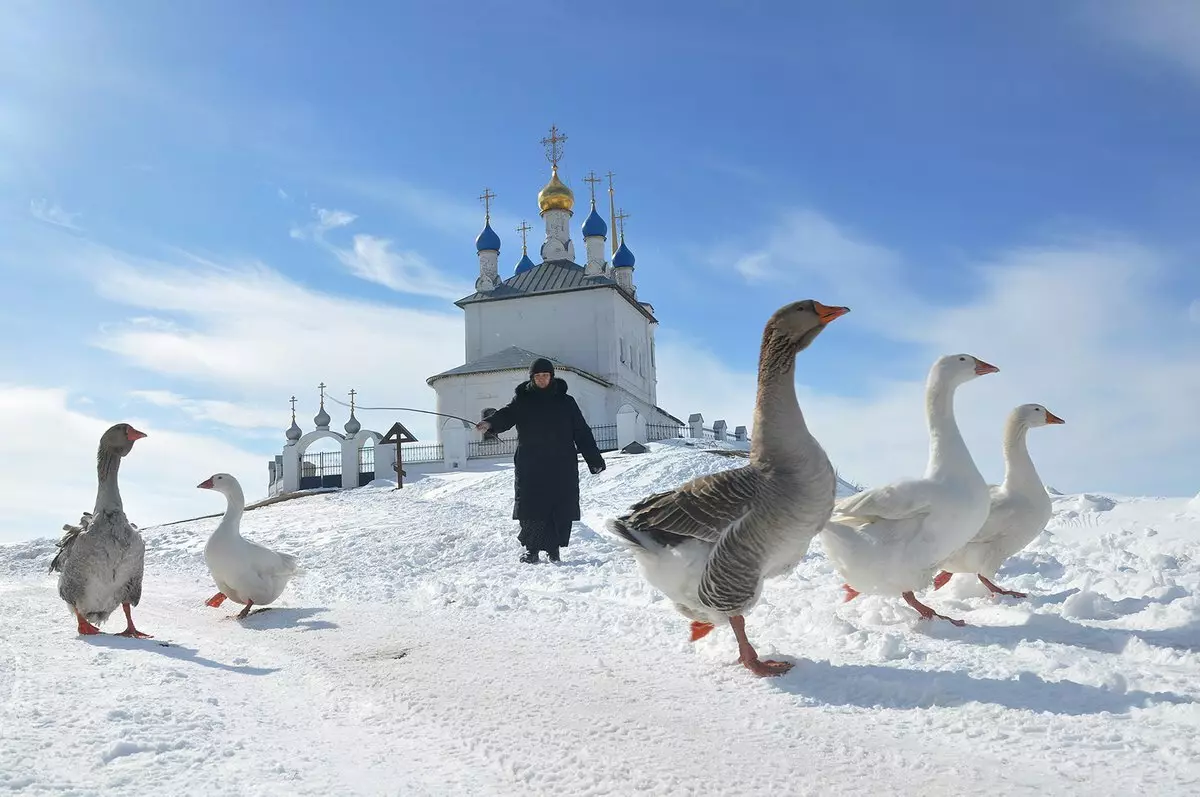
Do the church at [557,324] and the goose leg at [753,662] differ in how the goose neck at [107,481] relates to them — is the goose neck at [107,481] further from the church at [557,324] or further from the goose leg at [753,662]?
the church at [557,324]

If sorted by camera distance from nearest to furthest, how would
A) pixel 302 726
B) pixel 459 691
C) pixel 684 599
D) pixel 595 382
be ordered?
pixel 302 726, pixel 459 691, pixel 684 599, pixel 595 382

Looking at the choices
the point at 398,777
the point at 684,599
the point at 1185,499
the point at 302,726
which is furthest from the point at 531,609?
the point at 1185,499

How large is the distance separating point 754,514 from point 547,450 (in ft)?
16.9

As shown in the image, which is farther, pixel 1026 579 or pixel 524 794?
pixel 1026 579

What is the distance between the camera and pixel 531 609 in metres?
6.31

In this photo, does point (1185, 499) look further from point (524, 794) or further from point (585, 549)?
point (524, 794)

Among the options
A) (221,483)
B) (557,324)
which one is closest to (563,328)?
(557,324)

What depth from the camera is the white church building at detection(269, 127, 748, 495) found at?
3231 centimetres

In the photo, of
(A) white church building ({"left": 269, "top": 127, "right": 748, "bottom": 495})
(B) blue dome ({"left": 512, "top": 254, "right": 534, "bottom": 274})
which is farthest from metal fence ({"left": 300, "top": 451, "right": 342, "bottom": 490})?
(B) blue dome ({"left": 512, "top": 254, "right": 534, "bottom": 274})

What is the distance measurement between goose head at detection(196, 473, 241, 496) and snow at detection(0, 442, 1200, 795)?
102cm

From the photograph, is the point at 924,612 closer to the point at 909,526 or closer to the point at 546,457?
the point at 909,526

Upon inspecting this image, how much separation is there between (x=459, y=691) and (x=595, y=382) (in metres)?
33.7

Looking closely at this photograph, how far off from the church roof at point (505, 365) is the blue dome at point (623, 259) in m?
8.17

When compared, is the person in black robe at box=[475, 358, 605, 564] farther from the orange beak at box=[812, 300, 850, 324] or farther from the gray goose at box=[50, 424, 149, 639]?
the orange beak at box=[812, 300, 850, 324]
